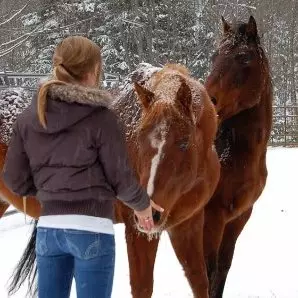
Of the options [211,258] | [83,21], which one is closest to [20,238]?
[211,258]

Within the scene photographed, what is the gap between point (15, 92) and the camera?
166 inches

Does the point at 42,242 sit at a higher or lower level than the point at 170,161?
lower

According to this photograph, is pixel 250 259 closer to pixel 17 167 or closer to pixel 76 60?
pixel 17 167

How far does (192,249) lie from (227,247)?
39.6 inches

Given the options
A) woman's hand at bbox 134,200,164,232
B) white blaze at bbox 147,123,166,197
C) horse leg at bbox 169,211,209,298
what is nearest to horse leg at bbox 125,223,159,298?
horse leg at bbox 169,211,209,298

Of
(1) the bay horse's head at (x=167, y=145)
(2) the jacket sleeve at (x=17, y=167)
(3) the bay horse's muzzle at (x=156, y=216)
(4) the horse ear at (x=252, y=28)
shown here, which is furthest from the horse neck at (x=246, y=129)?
(2) the jacket sleeve at (x=17, y=167)

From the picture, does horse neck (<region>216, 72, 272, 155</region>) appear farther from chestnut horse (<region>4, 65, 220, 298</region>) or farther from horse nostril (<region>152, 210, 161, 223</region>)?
horse nostril (<region>152, 210, 161, 223</region>)

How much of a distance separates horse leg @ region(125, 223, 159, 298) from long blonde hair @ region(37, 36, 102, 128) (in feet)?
4.33

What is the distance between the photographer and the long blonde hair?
2.01m

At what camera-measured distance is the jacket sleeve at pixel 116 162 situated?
1.99m

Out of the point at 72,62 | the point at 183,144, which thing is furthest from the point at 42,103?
the point at 183,144

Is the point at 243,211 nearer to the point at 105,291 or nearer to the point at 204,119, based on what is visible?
the point at 204,119

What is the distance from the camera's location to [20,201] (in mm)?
3889

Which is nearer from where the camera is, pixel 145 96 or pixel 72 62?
pixel 72 62
